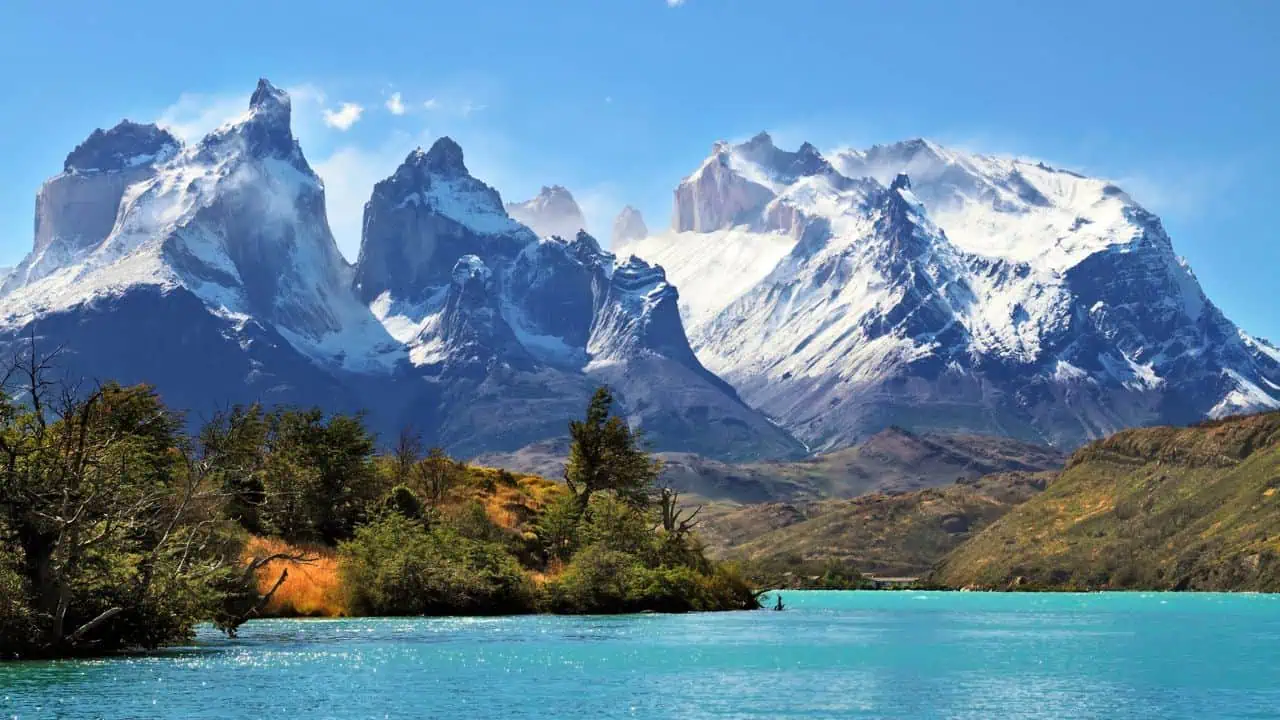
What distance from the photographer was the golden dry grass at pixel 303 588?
117 meters

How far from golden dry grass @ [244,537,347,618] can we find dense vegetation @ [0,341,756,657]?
0.46 meters

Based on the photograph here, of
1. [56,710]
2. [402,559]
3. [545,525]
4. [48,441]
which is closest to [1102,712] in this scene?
[56,710]

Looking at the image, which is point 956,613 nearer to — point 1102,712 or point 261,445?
point 261,445

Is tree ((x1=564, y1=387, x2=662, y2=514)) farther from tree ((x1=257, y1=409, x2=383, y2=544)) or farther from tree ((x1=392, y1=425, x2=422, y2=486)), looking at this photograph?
tree ((x1=257, y1=409, x2=383, y2=544))

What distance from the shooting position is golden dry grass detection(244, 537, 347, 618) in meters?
117

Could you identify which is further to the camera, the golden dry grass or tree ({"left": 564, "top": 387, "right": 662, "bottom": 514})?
tree ({"left": 564, "top": 387, "right": 662, "bottom": 514})

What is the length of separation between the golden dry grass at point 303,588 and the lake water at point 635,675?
4197 millimetres

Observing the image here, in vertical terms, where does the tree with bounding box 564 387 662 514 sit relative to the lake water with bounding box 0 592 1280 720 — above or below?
above

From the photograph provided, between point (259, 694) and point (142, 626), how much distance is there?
1628 cm

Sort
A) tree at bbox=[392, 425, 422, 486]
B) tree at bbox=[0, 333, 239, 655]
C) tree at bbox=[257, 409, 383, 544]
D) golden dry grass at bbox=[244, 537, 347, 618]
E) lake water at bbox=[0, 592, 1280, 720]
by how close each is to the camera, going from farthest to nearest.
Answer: tree at bbox=[392, 425, 422, 486] → tree at bbox=[257, 409, 383, 544] → golden dry grass at bbox=[244, 537, 347, 618] → tree at bbox=[0, 333, 239, 655] → lake water at bbox=[0, 592, 1280, 720]

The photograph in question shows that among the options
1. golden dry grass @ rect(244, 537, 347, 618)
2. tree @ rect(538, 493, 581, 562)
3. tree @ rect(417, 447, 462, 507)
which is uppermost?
tree @ rect(417, 447, 462, 507)

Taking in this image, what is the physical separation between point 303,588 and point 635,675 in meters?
49.5

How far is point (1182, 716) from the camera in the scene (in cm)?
6319

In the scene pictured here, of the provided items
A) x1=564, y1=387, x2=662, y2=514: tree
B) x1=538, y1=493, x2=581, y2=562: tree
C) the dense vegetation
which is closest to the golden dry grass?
the dense vegetation
